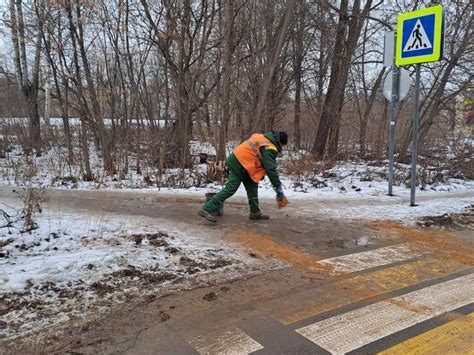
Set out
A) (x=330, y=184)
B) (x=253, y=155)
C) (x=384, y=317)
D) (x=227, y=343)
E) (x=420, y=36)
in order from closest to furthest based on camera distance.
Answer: (x=227, y=343) → (x=384, y=317) → (x=253, y=155) → (x=420, y=36) → (x=330, y=184)

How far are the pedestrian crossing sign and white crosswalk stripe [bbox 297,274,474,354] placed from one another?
4.71 meters

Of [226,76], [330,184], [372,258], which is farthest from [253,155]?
[226,76]

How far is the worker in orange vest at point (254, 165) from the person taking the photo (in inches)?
248

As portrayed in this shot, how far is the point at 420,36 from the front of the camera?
7801 millimetres

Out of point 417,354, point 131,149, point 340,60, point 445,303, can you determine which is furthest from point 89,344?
point 340,60

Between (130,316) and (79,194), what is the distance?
562 centimetres

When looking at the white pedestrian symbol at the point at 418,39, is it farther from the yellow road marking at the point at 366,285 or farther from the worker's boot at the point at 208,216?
the worker's boot at the point at 208,216

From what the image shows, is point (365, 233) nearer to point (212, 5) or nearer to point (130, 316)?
point (130, 316)

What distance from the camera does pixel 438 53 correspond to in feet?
24.6

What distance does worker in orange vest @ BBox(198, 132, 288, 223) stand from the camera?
6.29 m

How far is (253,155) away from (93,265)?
2.89 m

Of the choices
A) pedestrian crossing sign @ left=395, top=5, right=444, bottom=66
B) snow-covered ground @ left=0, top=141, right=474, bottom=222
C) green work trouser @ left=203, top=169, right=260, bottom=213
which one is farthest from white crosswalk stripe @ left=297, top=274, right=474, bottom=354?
pedestrian crossing sign @ left=395, top=5, right=444, bottom=66

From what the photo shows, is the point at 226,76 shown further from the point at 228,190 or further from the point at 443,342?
the point at 443,342

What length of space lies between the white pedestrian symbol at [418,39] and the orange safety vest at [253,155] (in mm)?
3630
